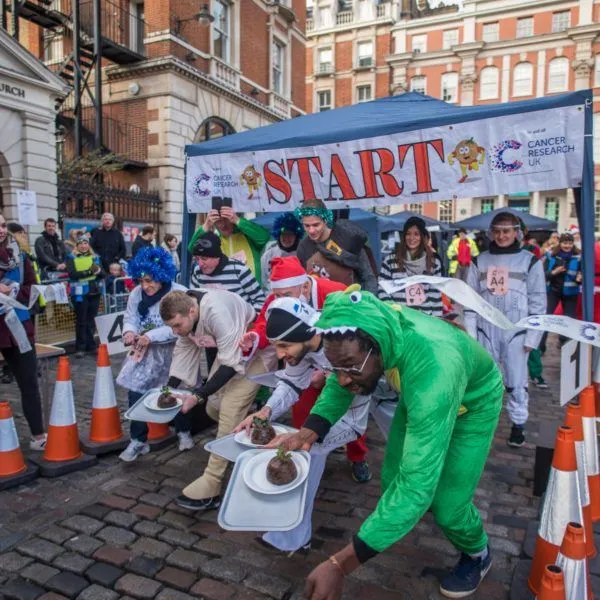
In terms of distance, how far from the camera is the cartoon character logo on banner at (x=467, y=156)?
449 cm

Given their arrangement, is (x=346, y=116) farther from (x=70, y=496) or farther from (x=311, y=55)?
(x=311, y=55)

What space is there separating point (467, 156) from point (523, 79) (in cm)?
3705

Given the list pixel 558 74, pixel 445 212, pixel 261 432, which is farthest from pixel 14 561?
pixel 558 74

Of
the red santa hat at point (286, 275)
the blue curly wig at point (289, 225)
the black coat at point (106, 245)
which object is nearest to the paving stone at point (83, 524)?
the red santa hat at point (286, 275)

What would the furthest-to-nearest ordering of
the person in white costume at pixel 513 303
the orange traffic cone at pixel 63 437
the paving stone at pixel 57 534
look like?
the person in white costume at pixel 513 303 < the orange traffic cone at pixel 63 437 < the paving stone at pixel 57 534

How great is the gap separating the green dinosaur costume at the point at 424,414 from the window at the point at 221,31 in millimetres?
20012

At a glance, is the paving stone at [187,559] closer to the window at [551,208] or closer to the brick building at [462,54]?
the brick building at [462,54]

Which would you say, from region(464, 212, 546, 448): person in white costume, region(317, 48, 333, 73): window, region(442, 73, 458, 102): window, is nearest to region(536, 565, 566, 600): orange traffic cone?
region(464, 212, 546, 448): person in white costume

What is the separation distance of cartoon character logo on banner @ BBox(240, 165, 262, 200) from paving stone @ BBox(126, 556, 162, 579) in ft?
12.8

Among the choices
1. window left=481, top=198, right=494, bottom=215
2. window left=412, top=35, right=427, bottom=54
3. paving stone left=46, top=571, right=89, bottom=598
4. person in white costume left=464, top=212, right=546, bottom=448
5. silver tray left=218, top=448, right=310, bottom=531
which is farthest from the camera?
window left=412, top=35, right=427, bottom=54

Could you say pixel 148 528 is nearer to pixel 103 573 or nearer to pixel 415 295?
pixel 103 573

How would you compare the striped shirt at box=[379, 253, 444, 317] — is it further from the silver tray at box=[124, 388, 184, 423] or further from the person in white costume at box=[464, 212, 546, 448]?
the silver tray at box=[124, 388, 184, 423]

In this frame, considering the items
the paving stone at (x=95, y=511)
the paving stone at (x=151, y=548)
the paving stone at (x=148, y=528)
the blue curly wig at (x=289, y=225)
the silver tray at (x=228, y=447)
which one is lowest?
the paving stone at (x=151, y=548)

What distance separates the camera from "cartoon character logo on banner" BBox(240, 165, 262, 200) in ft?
18.5
